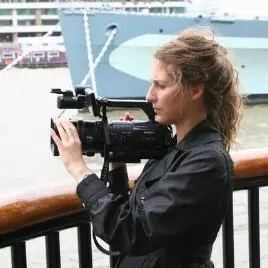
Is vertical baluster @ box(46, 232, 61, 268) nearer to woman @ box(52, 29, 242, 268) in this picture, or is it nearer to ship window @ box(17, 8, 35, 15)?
woman @ box(52, 29, 242, 268)

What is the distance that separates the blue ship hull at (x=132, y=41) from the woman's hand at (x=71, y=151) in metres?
20.8

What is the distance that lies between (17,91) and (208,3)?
12.3 metres

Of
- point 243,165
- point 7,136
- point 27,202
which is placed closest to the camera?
point 27,202

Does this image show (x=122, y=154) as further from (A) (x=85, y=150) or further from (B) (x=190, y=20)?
(B) (x=190, y=20)

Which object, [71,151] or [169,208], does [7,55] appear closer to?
[71,151]

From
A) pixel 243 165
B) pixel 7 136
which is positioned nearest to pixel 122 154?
pixel 243 165

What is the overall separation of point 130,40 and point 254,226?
2054cm

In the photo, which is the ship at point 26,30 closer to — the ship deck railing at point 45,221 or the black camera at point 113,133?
the ship deck railing at point 45,221

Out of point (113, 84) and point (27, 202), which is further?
Answer: point (113, 84)

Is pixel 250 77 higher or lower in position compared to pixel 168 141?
lower

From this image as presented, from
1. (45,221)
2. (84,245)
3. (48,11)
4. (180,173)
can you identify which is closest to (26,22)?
(48,11)

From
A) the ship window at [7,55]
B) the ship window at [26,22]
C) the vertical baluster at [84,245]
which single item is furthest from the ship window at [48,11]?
the vertical baluster at [84,245]

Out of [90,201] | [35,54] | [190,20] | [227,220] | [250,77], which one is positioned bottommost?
[35,54]

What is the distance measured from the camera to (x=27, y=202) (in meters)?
1.48
